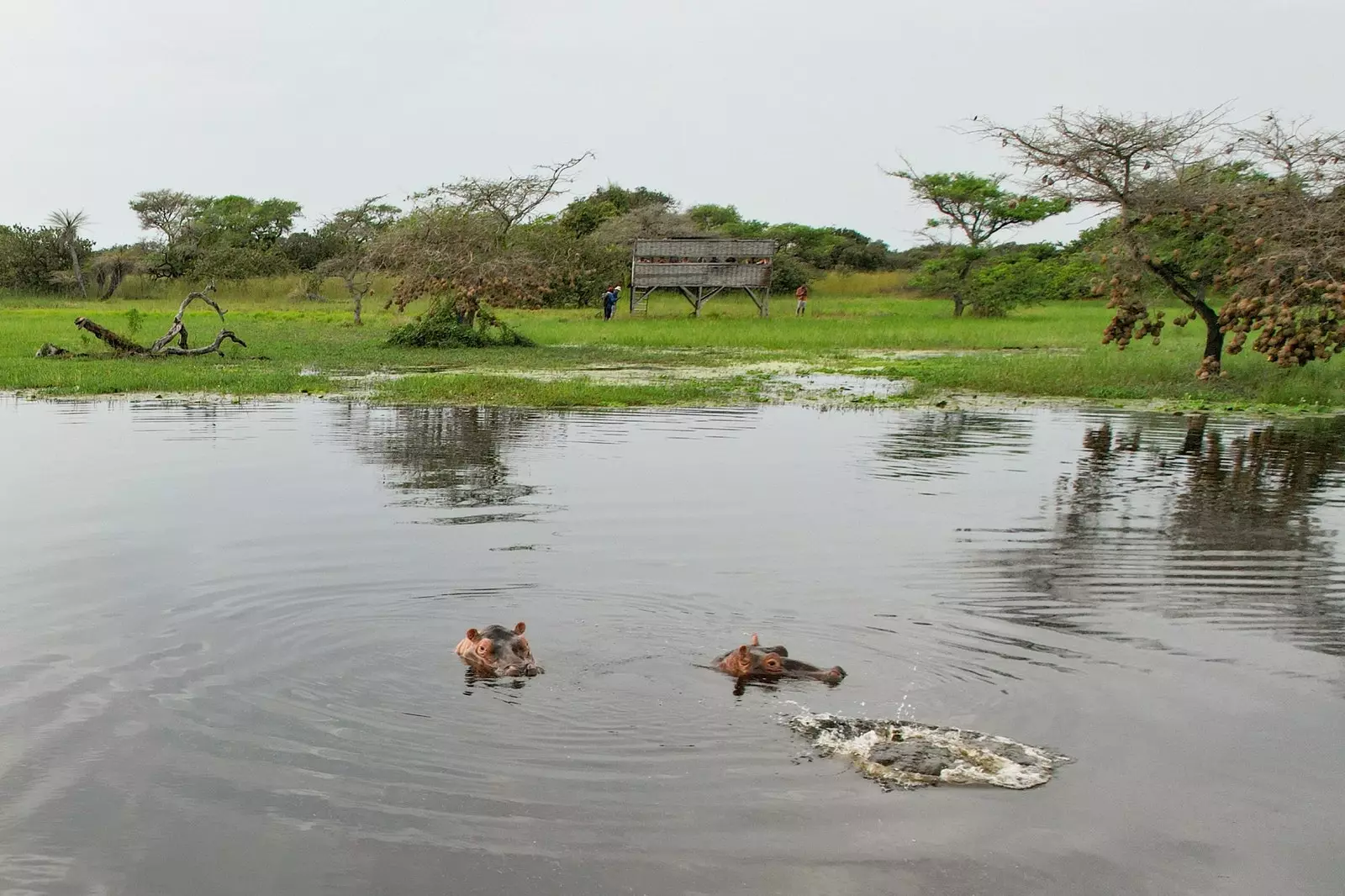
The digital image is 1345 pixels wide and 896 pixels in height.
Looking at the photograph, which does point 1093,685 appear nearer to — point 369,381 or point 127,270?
point 369,381

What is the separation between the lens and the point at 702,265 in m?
49.6

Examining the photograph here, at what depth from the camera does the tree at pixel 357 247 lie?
42.4 meters

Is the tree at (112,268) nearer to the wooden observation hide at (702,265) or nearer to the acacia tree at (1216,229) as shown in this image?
the wooden observation hide at (702,265)

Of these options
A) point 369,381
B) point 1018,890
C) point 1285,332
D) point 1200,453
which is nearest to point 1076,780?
point 1018,890

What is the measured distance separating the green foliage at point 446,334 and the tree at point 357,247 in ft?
12.1

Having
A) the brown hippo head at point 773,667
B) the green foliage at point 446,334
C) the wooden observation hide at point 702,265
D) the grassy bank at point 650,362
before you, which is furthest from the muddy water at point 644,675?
the wooden observation hide at point 702,265

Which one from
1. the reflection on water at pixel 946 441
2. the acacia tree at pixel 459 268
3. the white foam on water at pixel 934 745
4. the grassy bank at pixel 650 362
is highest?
the acacia tree at pixel 459 268

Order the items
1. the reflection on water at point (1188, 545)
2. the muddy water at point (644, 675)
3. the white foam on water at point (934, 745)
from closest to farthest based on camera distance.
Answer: the muddy water at point (644, 675), the white foam on water at point (934, 745), the reflection on water at point (1188, 545)

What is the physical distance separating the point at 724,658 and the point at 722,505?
4.86 m

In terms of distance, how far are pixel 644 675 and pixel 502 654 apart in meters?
0.86

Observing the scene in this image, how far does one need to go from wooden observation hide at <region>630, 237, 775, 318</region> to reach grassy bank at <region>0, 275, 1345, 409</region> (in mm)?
2872

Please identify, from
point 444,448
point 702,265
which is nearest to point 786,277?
point 702,265

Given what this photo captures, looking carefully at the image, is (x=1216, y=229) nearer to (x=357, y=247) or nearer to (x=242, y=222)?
(x=357, y=247)

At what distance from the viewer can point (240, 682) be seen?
281 inches
